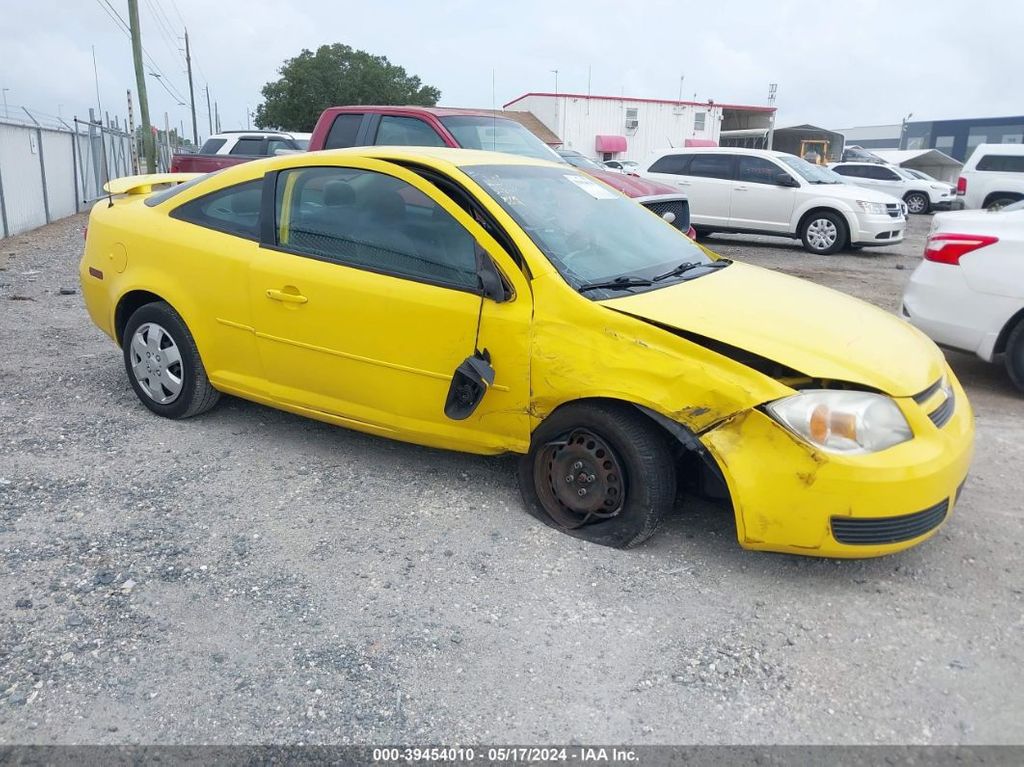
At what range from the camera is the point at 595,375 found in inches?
131

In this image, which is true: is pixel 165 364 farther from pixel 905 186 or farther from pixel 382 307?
pixel 905 186

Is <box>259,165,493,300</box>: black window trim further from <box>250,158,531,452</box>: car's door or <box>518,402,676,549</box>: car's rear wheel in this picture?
<box>518,402,676,549</box>: car's rear wheel

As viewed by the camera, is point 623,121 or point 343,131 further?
point 623,121

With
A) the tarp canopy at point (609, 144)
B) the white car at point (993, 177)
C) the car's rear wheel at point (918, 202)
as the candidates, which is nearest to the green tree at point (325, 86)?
the tarp canopy at point (609, 144)

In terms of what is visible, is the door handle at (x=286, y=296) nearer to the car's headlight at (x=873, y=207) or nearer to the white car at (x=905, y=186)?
the car's headlight at (x=873, y=207)

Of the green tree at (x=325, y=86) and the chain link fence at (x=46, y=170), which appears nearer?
the chain link fence at (x=46, y=170)

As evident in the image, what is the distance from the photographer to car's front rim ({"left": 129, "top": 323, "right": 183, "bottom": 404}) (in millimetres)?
4613

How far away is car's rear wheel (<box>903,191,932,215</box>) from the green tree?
36.7 metres

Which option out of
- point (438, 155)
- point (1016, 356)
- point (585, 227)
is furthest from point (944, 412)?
point (1016, 356)

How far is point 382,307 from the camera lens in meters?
3.79


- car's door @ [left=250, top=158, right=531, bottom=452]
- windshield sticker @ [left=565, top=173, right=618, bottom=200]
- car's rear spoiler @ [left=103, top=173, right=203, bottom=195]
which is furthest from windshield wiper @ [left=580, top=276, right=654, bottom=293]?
car's rear spoiler @ [left=103, top=173, right=203, bottom=195]

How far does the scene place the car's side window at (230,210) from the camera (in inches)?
171

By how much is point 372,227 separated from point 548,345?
1139 mm

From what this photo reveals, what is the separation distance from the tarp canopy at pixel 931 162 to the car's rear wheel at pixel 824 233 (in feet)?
97.9
